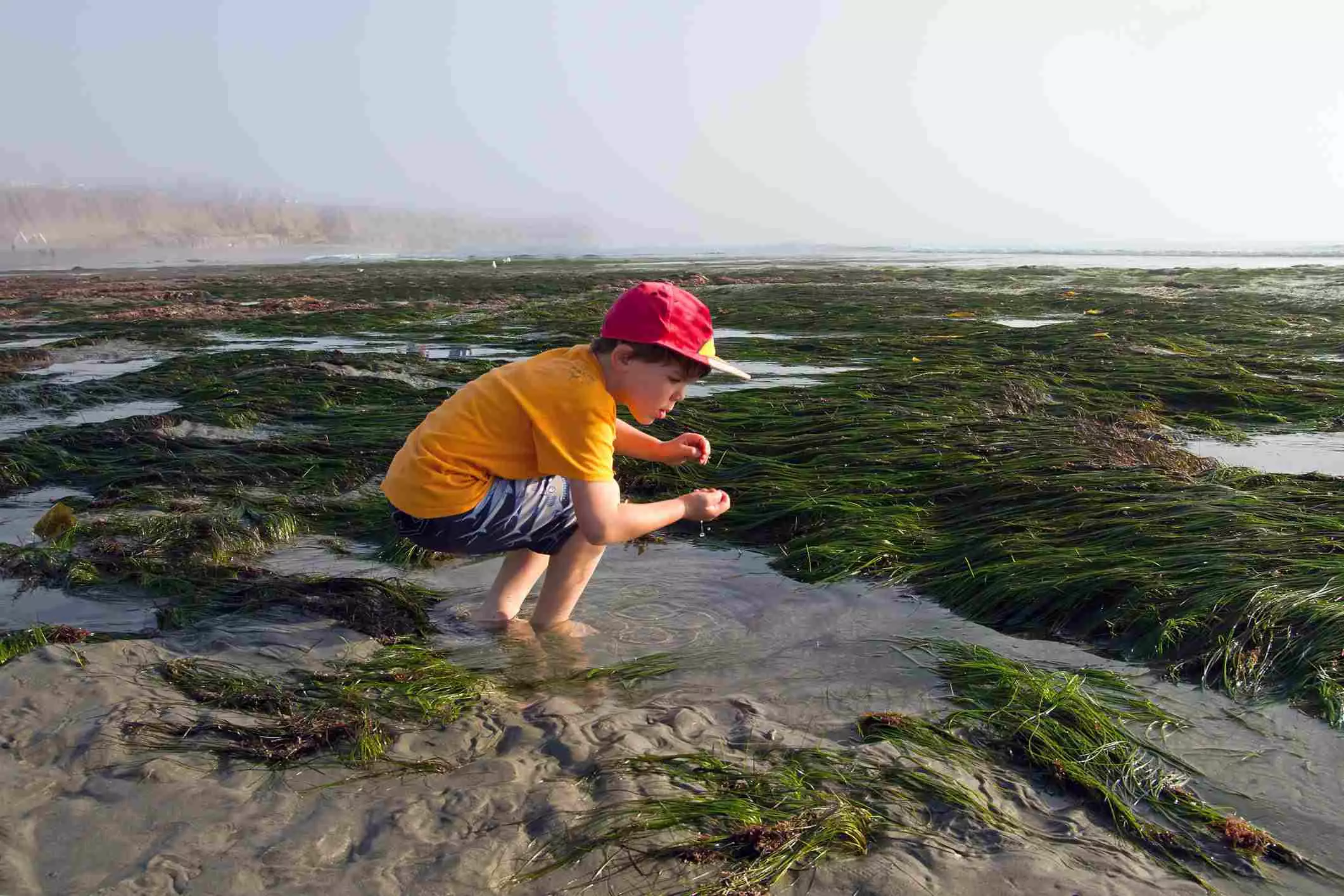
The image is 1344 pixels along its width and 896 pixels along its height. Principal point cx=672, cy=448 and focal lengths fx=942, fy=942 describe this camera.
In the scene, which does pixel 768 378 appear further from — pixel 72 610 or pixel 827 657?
pixel 72 610

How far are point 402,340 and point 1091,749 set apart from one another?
10048mm

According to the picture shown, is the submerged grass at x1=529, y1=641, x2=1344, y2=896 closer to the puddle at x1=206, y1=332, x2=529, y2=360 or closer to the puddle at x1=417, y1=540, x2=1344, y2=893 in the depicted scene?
the puddle at x1=417, y1=540, x2=1344, y2=893

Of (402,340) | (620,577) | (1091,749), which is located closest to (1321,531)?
(1091,749)

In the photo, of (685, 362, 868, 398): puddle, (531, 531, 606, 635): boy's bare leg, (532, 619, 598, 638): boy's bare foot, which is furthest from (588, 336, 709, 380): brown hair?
(685, 362, 868, 398): puddle

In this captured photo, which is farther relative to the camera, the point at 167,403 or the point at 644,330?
the point at 167,403

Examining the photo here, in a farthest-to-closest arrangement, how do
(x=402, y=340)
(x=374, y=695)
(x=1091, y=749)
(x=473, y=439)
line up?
(x=402, y=340), (x=473, y=439), (x=374, y=695), (x=1091, y=749)

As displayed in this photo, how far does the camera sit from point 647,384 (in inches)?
93.7

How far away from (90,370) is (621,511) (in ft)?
26.7

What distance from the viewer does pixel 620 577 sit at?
328 cm

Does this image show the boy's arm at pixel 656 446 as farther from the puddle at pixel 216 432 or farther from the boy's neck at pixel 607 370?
the puddle at pixel 216 432

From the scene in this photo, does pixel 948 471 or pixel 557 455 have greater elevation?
pixel 557 455

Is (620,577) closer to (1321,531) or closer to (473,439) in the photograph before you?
(473,439)

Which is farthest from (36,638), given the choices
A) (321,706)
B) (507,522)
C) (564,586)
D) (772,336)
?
(772,336)

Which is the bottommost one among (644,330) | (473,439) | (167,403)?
(167,403)
